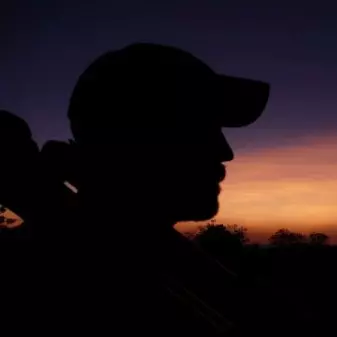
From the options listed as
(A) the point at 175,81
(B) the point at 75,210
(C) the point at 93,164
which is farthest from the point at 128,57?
(B) the point at 75,210

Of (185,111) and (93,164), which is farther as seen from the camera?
(185,111)

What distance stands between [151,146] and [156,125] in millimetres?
79

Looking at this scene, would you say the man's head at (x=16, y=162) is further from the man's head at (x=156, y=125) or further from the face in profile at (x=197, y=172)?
the face in profile at (x=197, y=172)

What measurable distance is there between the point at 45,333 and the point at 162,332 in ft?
1.07

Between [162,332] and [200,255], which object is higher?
[200,255]

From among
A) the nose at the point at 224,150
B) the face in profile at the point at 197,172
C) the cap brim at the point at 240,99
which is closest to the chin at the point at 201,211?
the face in profile at the point at 197,172

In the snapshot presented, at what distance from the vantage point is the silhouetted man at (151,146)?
1.84 meters

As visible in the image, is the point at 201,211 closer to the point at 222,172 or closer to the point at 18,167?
the point at 222,172

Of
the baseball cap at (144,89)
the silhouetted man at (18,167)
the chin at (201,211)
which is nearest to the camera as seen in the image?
the silhouetted man at (18,167)

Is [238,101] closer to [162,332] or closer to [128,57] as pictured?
[128,57]

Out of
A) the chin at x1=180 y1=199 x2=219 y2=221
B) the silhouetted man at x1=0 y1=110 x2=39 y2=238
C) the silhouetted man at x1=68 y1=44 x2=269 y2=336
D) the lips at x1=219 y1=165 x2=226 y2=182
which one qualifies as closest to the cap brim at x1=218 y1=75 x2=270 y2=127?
the silhouetted man at x1=68 y1=44 x2=269 y2=336

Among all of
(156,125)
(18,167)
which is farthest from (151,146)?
(18,167)

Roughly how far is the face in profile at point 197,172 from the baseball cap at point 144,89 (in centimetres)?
9

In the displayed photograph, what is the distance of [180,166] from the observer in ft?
6.51
